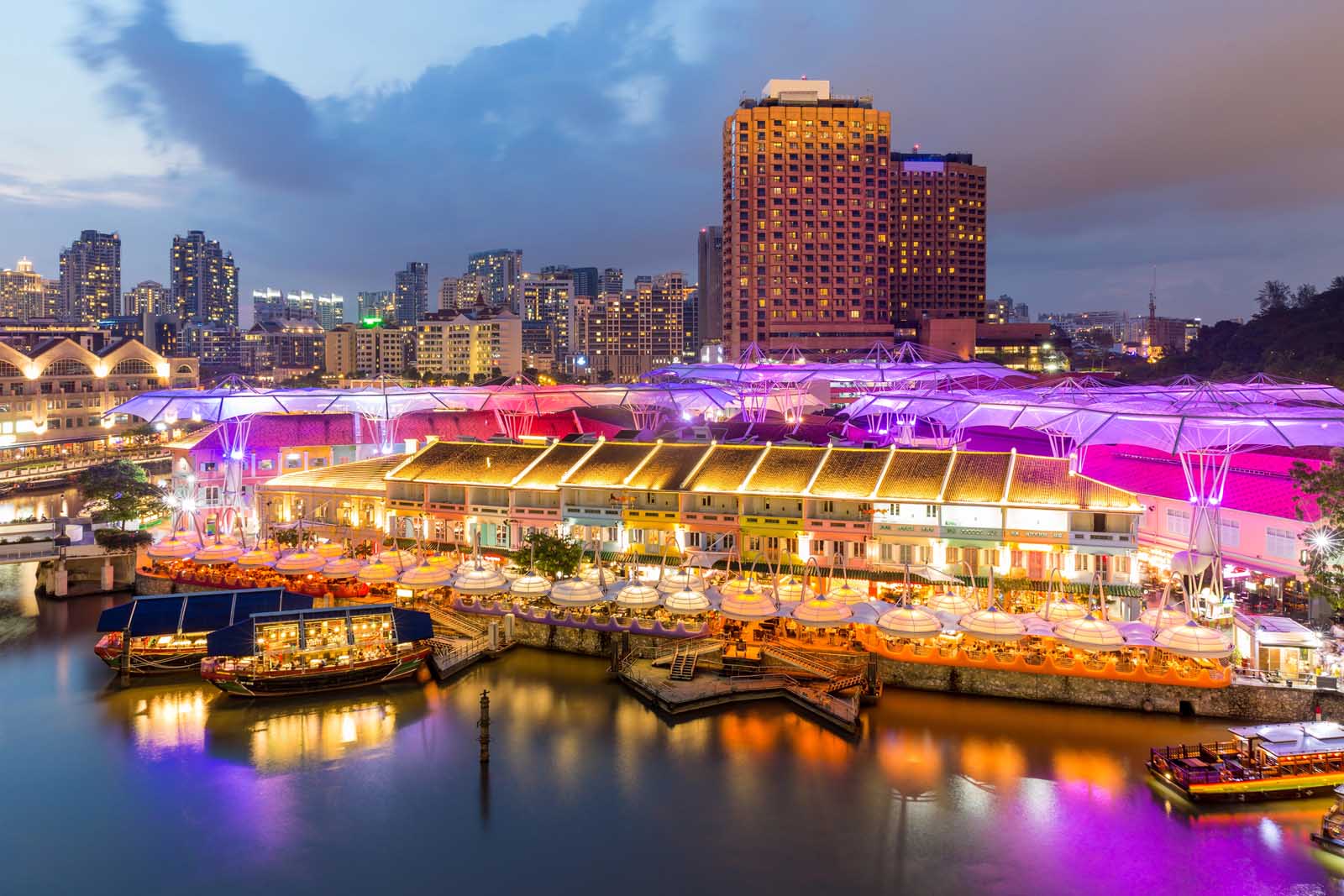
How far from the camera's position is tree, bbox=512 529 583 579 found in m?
35.7

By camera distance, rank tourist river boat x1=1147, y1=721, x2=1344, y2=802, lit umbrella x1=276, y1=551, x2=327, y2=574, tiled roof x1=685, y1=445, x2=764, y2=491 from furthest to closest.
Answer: lit umbrella x1=276, y1=551, x2=327, y2=574 → tiled roof x1=685, y1=445, x2=764, y2=491 → tourist river boat x1=1147, y1=721, x2=1344, y2=802

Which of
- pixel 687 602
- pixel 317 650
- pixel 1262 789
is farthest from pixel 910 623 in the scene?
pixel 317 650

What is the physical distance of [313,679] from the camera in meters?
31.2

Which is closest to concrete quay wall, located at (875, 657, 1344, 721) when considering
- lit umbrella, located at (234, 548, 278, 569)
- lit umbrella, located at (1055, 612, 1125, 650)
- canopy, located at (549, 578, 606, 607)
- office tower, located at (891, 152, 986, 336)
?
lit umbrella, located at (1055, 612, 1125, 650)

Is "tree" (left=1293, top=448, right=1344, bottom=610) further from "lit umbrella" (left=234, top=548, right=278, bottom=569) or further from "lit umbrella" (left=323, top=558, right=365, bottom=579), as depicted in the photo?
"lit umbrella" (left=234, top=548, right=278, bottom=569)

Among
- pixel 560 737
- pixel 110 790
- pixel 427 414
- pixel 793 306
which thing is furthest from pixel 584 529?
pixel 793 306

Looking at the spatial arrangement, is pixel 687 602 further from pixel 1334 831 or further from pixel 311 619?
pixel 1334 831

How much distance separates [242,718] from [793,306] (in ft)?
359

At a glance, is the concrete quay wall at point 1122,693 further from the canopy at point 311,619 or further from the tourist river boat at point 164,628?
the tourist river boat at point 164,628

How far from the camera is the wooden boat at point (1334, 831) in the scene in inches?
856

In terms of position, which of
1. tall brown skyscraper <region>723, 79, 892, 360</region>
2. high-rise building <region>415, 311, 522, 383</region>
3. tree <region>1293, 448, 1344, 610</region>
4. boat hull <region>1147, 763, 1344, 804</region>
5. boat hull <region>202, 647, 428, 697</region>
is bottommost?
boat hull <region>1147, 763, 1344, 804</region>

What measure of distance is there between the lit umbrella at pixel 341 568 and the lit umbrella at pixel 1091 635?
89.2 ft

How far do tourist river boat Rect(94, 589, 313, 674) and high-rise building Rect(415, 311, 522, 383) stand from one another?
118m

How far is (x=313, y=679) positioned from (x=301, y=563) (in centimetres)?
932
